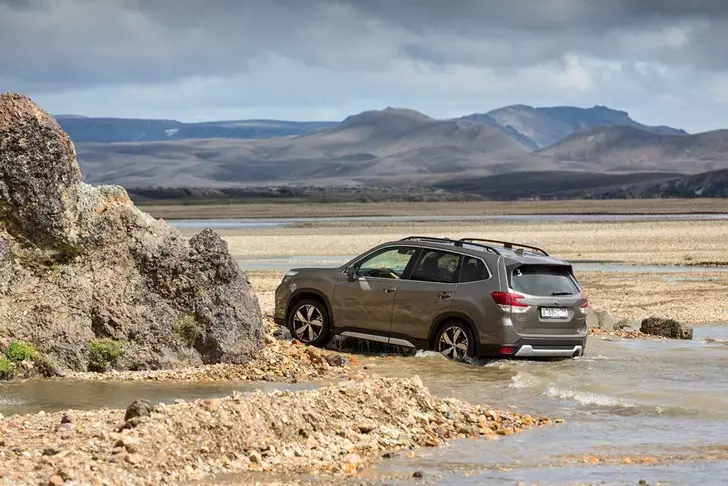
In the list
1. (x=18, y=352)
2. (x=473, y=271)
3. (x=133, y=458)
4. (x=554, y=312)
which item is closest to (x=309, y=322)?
(x=473, y=271)

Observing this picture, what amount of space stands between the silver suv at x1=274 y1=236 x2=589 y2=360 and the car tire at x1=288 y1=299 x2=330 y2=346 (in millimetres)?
14

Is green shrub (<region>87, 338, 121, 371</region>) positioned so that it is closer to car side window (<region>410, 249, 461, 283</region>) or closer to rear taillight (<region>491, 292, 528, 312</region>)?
car side window (<region>410, 249, 461, 283</region>)

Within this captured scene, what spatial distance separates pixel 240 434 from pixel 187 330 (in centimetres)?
546

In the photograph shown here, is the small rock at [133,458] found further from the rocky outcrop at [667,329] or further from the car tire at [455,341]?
the rocky outcrop at [667,329]

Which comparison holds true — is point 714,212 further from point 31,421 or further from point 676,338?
point 31,421

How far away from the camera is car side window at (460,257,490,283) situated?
15758mm

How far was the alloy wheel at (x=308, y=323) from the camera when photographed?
1702 centimetres

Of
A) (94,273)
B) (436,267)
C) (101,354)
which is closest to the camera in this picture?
(101,354)

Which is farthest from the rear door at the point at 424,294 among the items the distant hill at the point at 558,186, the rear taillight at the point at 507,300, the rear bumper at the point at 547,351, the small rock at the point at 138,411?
the distant hill at the point at 558,186

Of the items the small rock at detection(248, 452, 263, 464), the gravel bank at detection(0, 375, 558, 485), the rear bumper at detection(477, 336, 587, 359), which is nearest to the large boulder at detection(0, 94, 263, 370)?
the rear bumper at detection(477, 336, 587, 359)

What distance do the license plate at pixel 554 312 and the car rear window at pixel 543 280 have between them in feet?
0.63

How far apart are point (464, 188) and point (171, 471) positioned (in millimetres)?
179104

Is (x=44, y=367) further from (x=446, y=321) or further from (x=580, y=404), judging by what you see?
(x=580, y=404)

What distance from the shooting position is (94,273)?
50.3ft
